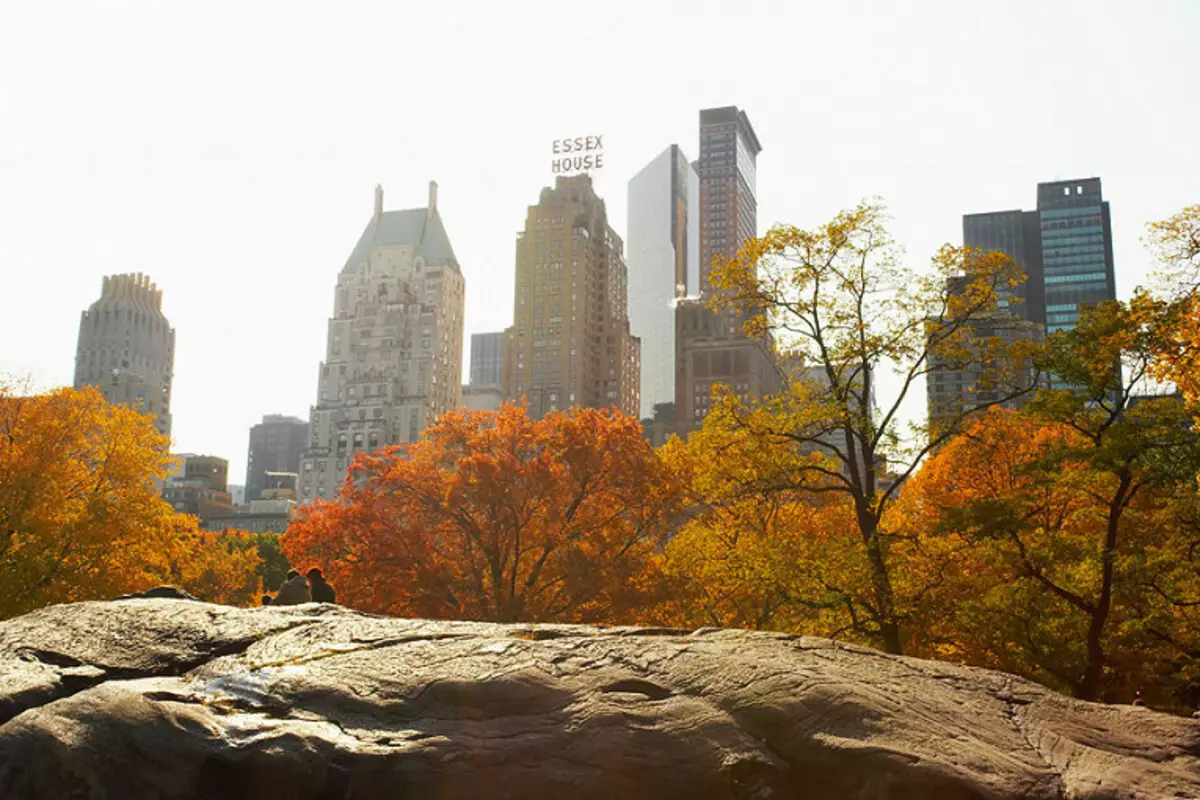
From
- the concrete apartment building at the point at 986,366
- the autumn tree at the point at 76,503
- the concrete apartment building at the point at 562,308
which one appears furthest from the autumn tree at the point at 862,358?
the concrete apartment building at the point at 562,308

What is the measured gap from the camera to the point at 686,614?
106 feet

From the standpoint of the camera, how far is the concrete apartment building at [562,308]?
608 ft

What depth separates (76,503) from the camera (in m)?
32.8

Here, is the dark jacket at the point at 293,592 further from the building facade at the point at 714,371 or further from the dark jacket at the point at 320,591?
the building facade at the point at 714,371

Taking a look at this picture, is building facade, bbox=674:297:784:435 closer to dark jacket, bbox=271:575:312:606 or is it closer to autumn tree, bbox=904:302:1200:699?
autumn tree, bbox=904:302:1200:699

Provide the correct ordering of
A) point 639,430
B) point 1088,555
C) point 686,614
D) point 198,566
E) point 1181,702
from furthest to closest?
point 198,566
point 639,430
point 686,614
point 1181,702
point 1088,555

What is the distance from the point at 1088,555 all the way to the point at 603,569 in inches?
593

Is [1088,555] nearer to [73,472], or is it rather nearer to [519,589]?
[519,589]

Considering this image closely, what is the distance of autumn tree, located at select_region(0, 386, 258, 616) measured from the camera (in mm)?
30547

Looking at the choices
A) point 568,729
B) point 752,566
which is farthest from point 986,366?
point 568,729

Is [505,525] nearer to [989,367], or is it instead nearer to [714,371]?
[989,367]

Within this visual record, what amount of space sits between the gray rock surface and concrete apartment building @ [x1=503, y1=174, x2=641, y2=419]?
560ft

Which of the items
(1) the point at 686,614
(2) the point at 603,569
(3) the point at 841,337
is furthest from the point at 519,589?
(3) the point at 841,337

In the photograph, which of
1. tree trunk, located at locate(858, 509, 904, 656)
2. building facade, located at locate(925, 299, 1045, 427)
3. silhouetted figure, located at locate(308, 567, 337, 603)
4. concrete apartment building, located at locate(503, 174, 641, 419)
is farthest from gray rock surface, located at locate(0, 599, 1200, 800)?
concrete apartment building, located at locate(503, 174, 641, 419)
